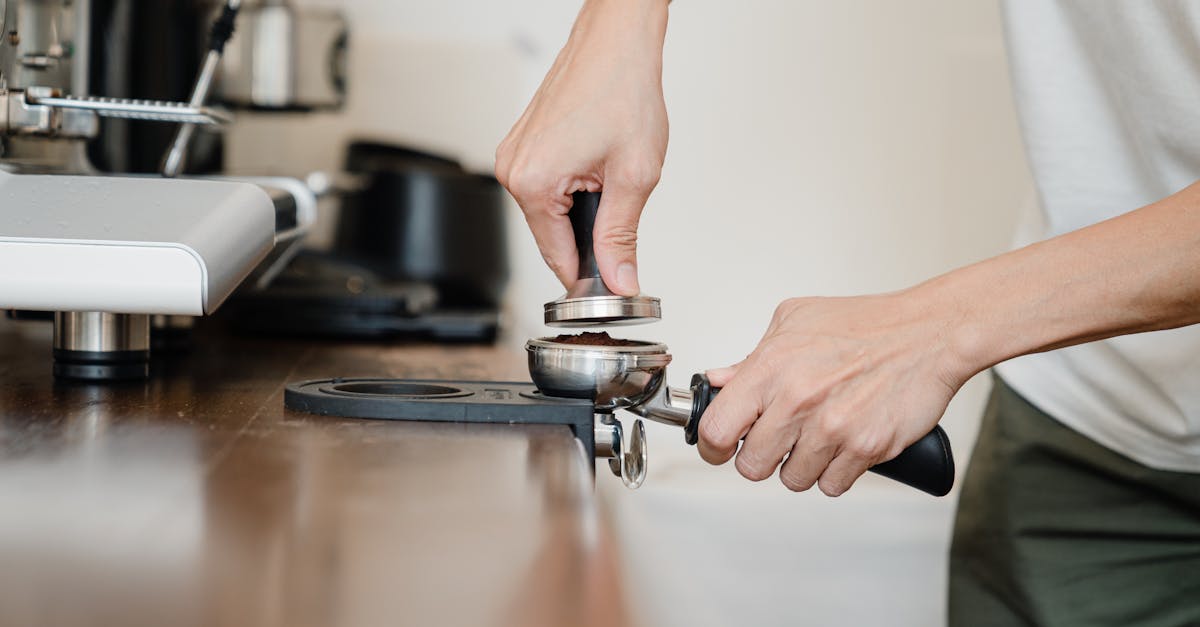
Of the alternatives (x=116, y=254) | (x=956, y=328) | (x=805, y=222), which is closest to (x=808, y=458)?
(x=956, y=328)

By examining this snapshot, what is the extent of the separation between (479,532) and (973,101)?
1680mm

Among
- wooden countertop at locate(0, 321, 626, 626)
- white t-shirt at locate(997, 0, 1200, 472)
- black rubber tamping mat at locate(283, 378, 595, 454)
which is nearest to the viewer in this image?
wooden countertop at locate(0, 321, 626, 626)

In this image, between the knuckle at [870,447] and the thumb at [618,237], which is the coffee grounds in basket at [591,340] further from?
the knuckle at [870,447]

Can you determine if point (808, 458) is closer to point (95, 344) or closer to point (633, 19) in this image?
point (633, 19)

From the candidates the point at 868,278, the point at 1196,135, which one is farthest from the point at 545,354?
the point at 868,278

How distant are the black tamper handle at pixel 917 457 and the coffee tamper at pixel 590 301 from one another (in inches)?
2.3

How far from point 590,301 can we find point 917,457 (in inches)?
9.6

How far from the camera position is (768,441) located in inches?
26.8

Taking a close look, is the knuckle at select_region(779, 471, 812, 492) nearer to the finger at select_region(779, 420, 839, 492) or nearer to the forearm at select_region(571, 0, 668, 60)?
the finger at select_region(779, 420, 839, 492)

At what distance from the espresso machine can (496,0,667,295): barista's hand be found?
7.4 inches

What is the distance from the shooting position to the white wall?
1748mm

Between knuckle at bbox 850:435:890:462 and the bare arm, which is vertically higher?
the bare arm

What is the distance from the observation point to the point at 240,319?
1.17 m

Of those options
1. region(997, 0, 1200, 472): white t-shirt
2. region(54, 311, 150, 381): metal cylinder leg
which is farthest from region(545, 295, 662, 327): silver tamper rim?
region(997, 0, 1200, 472): white t-shirt
